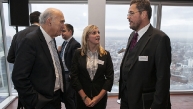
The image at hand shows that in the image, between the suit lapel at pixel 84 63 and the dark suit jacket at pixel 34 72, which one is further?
the suit lapel at pixel 84 63

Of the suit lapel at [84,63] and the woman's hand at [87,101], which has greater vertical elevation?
the suit lapel at [84,63]

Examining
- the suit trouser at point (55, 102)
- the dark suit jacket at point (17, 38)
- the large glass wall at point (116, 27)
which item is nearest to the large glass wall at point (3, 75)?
the dark suit jacket at point (17, 38)

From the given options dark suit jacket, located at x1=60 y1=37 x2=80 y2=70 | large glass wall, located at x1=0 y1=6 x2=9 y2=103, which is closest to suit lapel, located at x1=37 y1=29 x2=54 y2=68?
dark suit jacket, located at x1=60 y1=37 x2=80 y2=70

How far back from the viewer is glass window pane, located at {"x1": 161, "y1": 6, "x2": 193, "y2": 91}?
4.13m

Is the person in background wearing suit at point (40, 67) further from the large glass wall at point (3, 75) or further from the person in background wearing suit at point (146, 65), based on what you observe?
the large glass wall at point (3, 75)

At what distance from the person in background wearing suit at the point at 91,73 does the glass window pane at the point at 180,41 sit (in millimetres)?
2809

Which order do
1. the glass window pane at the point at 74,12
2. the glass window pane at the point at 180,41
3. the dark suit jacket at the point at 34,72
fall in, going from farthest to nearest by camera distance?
the glass window pane at the point at 180,41, the glass window pane at the point at 74,12, the dark suit jacket at the point at 34,72

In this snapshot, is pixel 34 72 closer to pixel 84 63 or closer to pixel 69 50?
pixel 84 63

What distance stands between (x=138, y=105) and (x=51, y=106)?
821 mm

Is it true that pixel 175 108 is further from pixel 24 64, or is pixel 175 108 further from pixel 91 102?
pixel 24 64

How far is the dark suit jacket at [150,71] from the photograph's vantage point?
134cm

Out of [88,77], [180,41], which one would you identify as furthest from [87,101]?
[180,41]

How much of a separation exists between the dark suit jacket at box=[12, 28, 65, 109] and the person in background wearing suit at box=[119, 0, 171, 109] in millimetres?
742

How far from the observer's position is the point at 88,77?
1926mm
